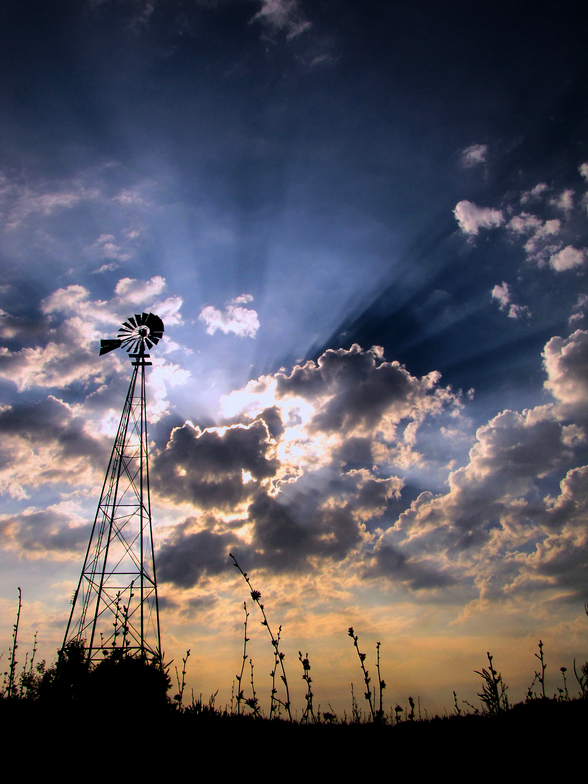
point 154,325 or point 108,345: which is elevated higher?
point 154,325

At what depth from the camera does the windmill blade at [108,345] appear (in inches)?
1035

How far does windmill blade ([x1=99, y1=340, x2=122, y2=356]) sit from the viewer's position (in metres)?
26.3

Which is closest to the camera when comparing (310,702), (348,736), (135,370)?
(348,736)

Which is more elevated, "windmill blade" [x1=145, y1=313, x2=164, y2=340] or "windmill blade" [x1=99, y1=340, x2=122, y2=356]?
"windmill blade" [x1=145, y1=313, x2=164, y2=340]

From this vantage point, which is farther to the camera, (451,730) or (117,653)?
(117,653)

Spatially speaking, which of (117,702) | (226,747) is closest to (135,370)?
(117,702)

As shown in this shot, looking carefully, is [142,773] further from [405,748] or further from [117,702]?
[405,748]

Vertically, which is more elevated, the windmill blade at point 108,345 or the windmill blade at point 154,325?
the windmill blade at point 154,325

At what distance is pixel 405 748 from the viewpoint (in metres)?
5.43

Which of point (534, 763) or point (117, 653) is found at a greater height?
point (117, 653)

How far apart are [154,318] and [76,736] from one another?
23788 millimetres

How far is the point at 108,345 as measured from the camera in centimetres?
2636

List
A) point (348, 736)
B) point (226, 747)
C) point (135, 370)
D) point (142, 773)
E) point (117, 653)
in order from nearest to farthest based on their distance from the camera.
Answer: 1. point (142, 773)
2. point (226, 747)
3. point (348, 736)
4. point (117, 653)
5. point (135, 370)

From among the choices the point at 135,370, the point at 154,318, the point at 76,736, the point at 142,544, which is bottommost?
the point at 76,736
